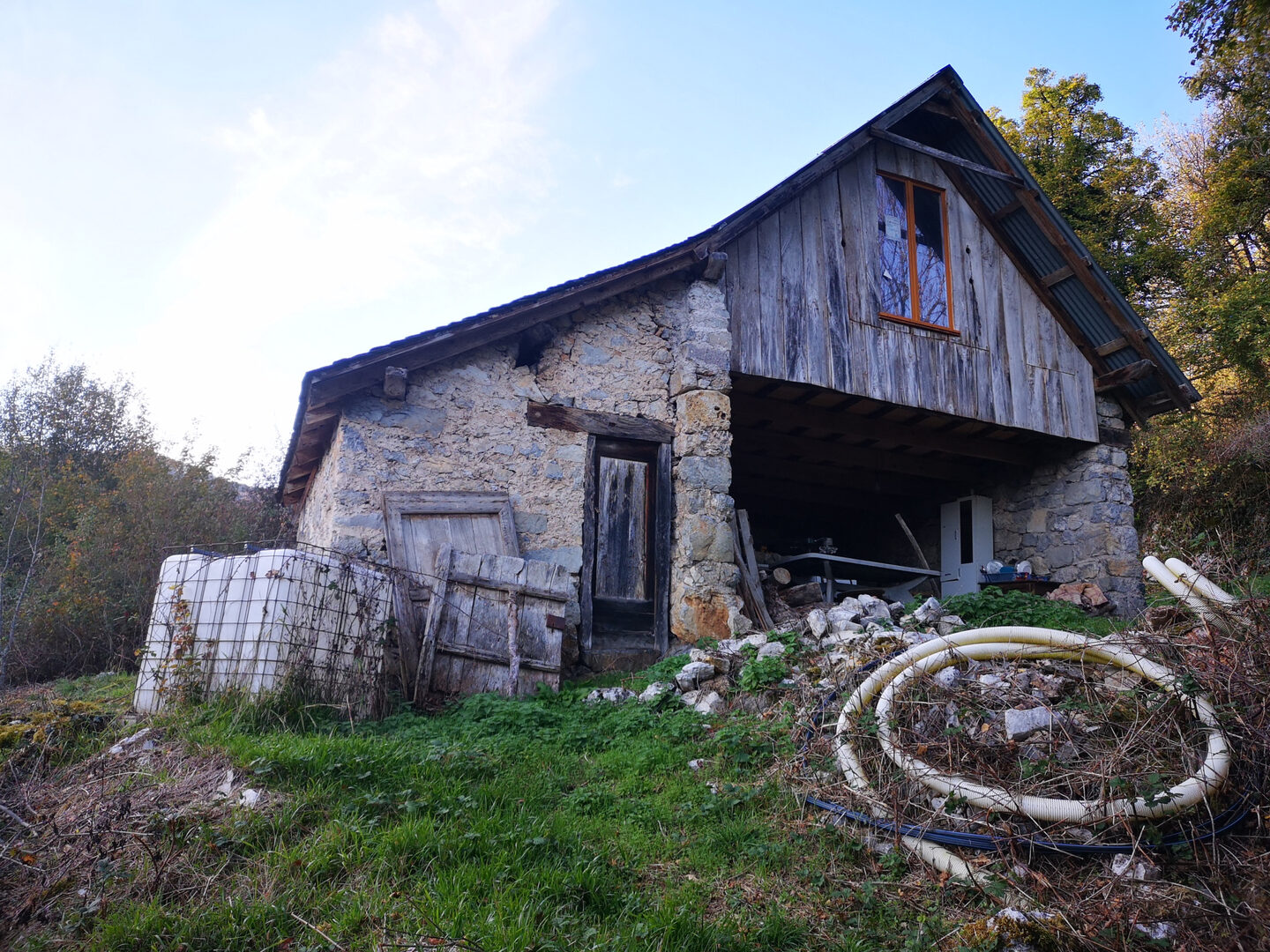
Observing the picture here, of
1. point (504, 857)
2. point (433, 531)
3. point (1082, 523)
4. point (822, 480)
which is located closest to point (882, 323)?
point (822, 480)

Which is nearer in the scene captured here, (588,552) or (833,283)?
(588,552)

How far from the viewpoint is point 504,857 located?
3.24 metres

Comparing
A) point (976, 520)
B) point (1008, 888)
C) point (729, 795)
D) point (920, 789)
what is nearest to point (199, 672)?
point (729, 795)

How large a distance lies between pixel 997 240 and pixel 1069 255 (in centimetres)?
82

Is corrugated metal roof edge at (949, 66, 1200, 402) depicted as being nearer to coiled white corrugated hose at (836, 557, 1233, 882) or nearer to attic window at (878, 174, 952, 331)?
attic window at (878, 174, 952, 331)

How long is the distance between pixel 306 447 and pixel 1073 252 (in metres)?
8.66

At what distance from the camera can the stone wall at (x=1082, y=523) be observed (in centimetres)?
914

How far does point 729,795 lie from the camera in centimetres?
409

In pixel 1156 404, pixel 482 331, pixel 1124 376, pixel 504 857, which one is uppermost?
pixel 1124 376

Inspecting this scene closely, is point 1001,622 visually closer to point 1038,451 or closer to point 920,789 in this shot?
point 1038,451

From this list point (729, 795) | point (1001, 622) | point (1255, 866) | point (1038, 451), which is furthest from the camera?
point (1038, 451)

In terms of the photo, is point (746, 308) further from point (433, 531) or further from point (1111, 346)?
point (1111, 346)

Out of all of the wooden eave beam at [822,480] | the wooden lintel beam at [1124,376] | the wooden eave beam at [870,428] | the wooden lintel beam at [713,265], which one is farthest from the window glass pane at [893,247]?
the wooden lintel beam at [1124,376]

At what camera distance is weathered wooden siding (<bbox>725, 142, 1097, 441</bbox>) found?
8125mm
